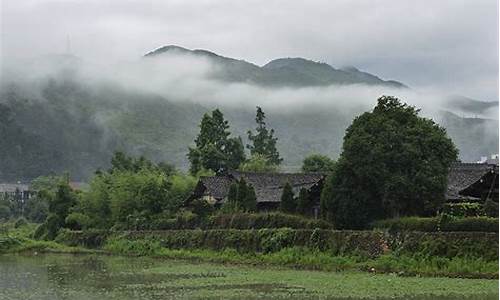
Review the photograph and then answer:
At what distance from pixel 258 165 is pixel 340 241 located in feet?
143

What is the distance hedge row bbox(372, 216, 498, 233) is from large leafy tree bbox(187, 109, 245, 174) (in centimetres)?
3977

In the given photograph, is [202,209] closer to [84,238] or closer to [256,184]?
[256,184]

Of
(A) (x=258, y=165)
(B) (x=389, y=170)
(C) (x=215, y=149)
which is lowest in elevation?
(A) (x=258, y=165)

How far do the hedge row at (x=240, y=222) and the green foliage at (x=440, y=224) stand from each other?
16.4ft

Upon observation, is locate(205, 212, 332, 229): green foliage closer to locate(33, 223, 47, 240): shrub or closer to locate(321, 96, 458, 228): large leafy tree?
locate(321, 96, 458, 228): large leafy tree

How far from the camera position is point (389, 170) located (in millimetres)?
36094

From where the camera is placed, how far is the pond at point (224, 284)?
21703 millimetres

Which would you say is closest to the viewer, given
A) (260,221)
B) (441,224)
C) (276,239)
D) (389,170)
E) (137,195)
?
(441,224)

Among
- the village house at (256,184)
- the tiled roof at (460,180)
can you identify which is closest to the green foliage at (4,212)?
the village house at (256,184)

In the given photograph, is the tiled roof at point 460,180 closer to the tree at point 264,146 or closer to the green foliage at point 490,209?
the green foliage at point 490,209

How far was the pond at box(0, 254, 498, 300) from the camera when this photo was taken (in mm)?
21703

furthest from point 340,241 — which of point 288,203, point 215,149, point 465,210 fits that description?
point 215,149

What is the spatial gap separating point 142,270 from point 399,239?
11.8 meters

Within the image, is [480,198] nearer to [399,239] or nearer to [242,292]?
[399,239]
